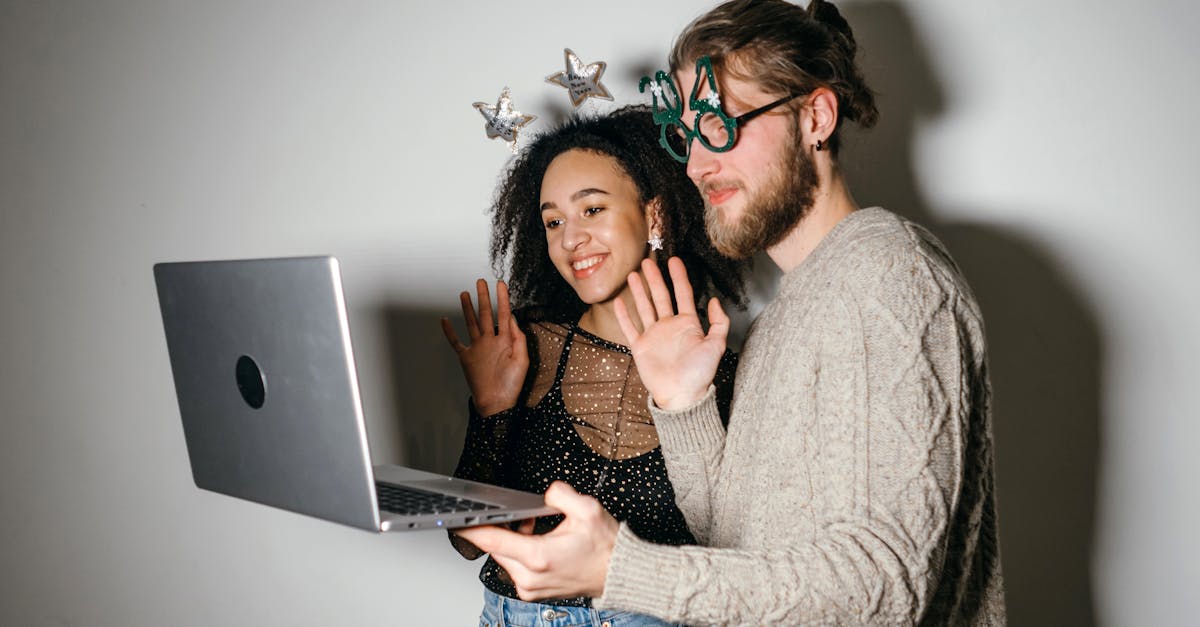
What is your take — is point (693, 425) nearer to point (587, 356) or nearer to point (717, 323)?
point (717, 323)

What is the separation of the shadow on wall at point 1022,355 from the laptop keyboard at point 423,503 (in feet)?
3.60

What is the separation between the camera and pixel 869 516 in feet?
3.41

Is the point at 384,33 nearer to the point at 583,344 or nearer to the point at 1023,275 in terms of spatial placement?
the point at 583,344

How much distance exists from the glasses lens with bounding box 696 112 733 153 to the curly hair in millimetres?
376

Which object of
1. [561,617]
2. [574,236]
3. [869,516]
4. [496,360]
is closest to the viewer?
[869,516]

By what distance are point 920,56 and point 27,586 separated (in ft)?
8.41

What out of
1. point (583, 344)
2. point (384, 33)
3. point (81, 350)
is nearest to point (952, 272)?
point (583, 344)

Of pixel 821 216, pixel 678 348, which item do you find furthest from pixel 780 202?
pixel 678 348

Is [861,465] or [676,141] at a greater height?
[676,141]

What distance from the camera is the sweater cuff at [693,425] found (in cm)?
145

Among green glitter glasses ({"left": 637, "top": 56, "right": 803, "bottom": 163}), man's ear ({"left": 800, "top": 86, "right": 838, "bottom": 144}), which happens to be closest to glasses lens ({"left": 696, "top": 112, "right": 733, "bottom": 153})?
green glitter glasses ({"left": 637, "top": 56, "right": 803, "bottom": 163})

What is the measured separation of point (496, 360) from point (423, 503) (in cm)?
63

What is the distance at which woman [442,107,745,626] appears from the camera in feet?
5.42

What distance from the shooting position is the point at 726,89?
140 cm
